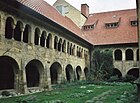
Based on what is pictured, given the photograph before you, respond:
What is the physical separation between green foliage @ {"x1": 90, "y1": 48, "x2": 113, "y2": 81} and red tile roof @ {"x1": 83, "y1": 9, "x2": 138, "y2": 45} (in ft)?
8.23

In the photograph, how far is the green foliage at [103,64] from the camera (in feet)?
96.5

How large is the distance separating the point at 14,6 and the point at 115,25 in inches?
861

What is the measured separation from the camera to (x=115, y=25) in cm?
3512

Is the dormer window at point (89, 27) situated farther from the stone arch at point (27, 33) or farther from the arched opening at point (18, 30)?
the arched opening at point (18, 30)

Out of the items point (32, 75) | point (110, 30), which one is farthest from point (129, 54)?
point (32, 75)

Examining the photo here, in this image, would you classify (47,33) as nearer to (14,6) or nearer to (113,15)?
(14,6)

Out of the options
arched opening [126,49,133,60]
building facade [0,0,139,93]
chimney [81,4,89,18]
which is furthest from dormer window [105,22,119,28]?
chimney [81,4,89,18]

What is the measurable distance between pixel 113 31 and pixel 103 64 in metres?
6.46

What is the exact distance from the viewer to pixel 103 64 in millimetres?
29953

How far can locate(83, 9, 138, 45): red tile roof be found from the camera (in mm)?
32312

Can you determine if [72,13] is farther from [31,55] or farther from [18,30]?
[31,55]

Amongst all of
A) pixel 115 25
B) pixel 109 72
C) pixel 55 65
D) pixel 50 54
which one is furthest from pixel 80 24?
pixel 50 54

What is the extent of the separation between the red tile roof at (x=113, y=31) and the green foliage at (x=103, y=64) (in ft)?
8.23

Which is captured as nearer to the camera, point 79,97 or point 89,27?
point 79,97
